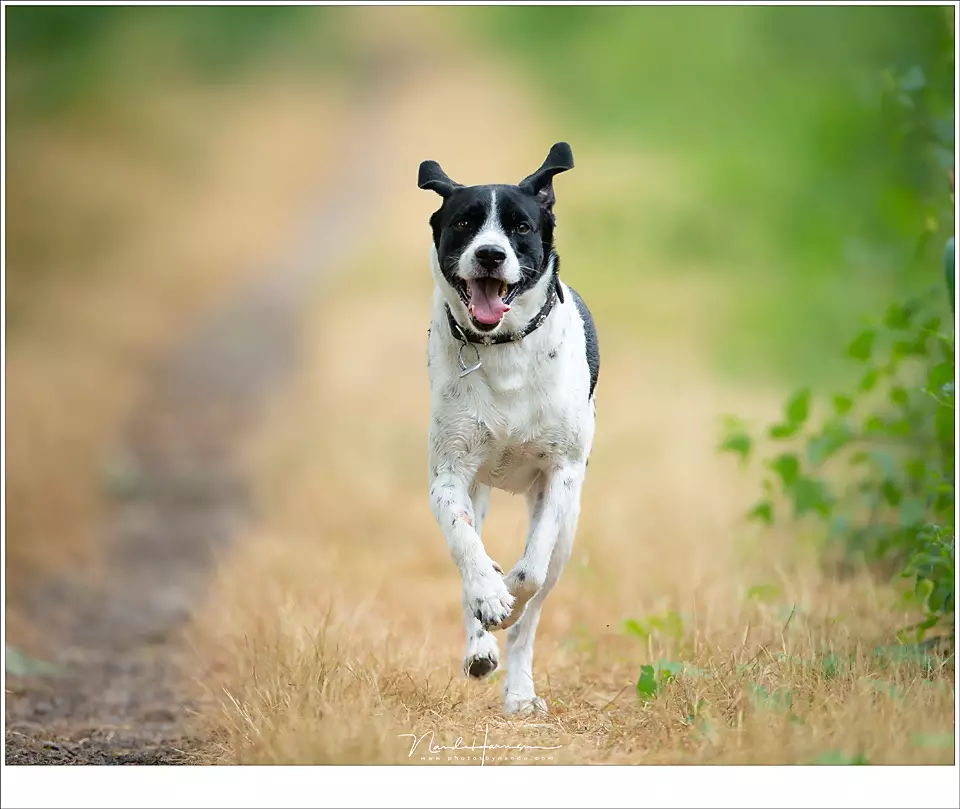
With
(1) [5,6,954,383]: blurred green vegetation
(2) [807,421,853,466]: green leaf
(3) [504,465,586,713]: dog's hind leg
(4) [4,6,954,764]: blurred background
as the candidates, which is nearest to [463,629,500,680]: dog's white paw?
(3) [504,465,586,713]: dog's hind leg

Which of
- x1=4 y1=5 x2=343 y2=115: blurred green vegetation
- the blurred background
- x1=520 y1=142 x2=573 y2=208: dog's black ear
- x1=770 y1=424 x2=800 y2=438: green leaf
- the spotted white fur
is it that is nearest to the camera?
the spotted white fur

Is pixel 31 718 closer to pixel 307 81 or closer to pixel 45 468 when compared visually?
pixel 45 468

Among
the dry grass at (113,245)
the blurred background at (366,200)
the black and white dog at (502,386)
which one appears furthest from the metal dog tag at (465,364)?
the dry grass at (113,245)

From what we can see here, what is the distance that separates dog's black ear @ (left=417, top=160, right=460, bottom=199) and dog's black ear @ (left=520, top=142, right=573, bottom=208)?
0.93ft

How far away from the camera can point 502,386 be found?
455 centimetres

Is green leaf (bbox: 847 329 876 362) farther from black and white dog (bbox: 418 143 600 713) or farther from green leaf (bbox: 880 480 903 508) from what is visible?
black and white dog (bbox: 418 143 600 713)

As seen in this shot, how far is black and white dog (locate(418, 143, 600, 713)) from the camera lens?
14.3 feet

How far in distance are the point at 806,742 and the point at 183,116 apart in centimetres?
1731

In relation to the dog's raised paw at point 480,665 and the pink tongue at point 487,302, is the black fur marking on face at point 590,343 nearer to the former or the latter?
the pink tongue at point 487,302

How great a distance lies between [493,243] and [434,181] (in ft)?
1.64

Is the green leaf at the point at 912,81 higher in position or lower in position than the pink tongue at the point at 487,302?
higher

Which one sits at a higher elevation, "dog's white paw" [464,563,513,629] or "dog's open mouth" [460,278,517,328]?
"dog's open mouth" [460,278,517,328]

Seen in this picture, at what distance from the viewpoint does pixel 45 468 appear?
33.7 feet

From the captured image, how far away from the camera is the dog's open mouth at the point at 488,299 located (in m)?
4.32
